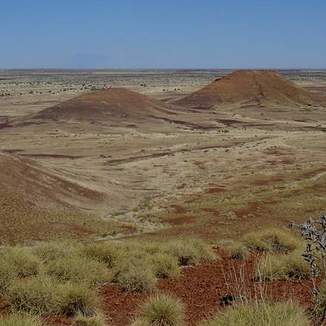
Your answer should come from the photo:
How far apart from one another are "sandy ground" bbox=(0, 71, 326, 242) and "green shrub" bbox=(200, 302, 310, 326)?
17.7 meters

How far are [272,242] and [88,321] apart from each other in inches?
323

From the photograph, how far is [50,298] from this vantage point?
952 centimetres

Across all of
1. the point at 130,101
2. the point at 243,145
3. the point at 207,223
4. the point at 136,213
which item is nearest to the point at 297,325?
the point at 207,223

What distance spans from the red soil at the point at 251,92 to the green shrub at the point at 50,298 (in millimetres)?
107956

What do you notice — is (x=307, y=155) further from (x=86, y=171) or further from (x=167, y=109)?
(x=167, y=109)

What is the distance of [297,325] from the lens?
263 inches

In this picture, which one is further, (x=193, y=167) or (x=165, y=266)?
(x=193, y=167)

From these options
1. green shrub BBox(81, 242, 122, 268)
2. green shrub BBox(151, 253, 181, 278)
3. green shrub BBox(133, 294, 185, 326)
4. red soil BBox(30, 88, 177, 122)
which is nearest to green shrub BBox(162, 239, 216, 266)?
green shrub BBox(151, 253, 181, 278)

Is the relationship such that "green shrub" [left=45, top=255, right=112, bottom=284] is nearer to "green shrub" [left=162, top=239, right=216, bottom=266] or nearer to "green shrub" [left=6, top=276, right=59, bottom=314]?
"green shrub" [left=6, top=276, right=59, bottom=314]

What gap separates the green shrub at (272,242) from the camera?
1564 centimetres

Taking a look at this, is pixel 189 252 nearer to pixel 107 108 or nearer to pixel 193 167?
pixel 193 167

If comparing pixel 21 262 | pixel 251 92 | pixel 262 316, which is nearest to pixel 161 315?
pixel 262 316

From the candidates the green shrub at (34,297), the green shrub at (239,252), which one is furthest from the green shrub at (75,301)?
the green shrub at (239,252)

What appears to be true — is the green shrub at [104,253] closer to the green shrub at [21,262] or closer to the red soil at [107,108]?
the green shrub at [21,262]
